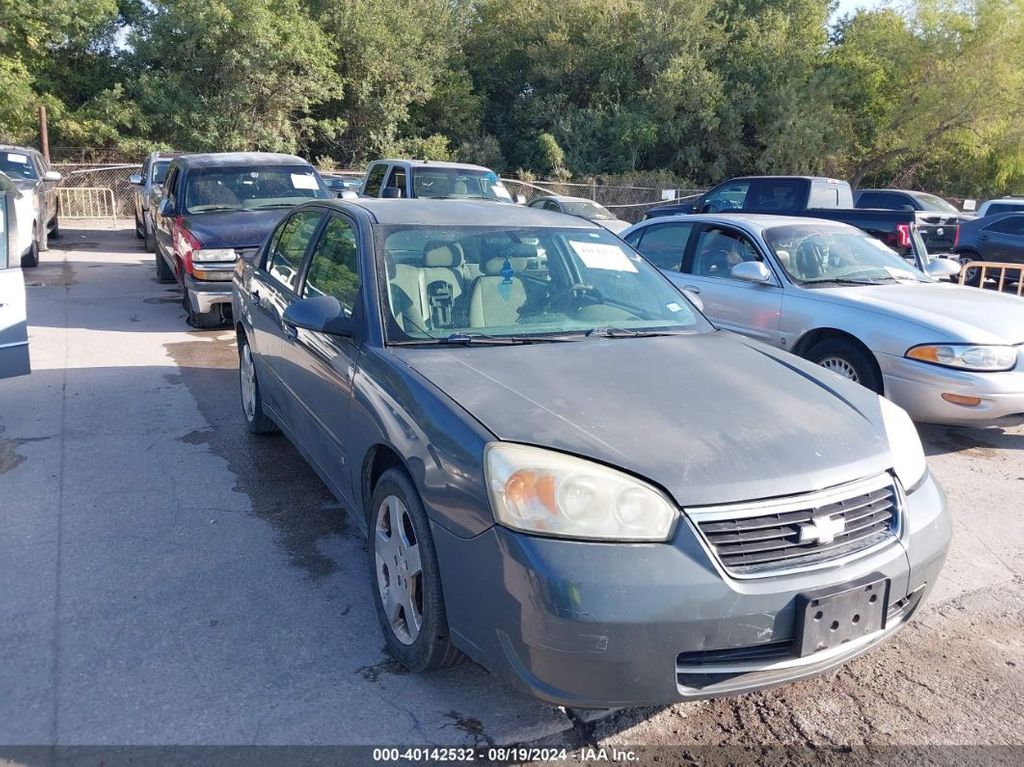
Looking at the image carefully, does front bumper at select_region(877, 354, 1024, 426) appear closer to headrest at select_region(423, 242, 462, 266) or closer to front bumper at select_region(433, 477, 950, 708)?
headrest at select_region(423, 242, 462, 266)

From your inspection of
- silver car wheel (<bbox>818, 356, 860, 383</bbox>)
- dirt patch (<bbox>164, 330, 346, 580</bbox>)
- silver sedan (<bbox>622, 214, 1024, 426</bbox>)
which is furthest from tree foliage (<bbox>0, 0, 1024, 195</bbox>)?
silver car wheel (<bbox>818, 356, 860, 383</bbox>)

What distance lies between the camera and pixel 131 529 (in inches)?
176

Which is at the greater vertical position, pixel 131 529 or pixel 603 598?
pixel 603 598

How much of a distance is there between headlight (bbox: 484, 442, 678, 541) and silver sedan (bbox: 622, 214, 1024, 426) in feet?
11.3

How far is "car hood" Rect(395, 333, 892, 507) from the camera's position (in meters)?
2.73

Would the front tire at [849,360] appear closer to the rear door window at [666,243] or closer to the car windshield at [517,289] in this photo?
the rear door window at [666,243]

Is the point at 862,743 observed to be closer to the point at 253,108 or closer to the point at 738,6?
the point at 253,108

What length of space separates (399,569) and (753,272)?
14.4 ft

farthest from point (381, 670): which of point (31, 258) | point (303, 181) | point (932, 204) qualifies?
point (932, 204)

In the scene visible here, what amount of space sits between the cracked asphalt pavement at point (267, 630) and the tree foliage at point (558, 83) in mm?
23722

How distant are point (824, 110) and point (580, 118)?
29.4 ft

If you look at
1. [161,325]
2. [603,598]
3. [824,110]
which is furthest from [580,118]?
[603,598]

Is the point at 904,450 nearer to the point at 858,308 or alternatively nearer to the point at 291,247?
the point at 858,308

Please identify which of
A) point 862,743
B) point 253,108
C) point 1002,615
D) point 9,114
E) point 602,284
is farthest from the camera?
point 253,108
